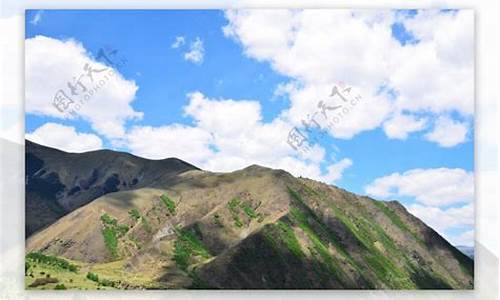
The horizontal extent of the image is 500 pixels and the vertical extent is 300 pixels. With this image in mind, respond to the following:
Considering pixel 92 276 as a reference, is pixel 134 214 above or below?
above

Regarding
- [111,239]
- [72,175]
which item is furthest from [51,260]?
[72,175]

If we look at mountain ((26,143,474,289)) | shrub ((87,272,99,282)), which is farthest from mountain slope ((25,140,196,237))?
shrub ((87,272,99,282))

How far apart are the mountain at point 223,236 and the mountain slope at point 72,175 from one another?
1 centimetres

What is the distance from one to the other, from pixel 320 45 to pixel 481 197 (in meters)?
1.97

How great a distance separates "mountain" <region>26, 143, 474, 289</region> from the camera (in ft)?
28.2

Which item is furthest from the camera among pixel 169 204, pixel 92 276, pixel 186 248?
pixel 169 204

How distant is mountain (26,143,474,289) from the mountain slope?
0.04ft

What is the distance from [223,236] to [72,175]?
1460 mm

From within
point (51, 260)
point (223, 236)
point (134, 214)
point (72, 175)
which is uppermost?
point (72, 175)

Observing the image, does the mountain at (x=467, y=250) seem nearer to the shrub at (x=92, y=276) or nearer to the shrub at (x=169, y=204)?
the shrub at (x=169, y=204)

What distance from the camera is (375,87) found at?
870 cm

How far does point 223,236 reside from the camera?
8.76 meters

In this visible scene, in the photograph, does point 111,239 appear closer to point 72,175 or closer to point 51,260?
point 51,260

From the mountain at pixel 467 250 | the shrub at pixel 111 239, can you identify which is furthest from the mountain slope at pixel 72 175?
the mountain at pixel 467 250
